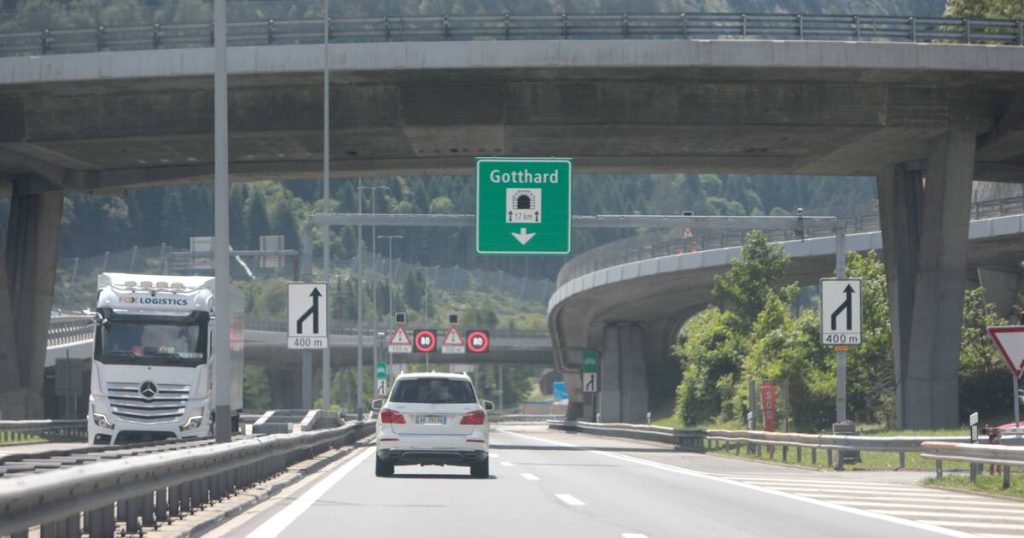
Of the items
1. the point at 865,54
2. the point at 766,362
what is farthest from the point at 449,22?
the point at 766,362

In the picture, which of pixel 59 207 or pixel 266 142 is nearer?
pixel 266 142

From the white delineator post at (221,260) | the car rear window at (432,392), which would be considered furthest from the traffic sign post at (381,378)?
the white delineator post at (221,260)

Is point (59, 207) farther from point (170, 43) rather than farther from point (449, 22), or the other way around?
point (449, 22)

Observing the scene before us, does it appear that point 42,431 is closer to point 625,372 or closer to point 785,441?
point 785,441

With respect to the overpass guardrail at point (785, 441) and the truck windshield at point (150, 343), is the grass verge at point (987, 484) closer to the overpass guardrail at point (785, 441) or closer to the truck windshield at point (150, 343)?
the overpass guardrail at point (785, 441)

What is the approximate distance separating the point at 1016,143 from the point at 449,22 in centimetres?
1487

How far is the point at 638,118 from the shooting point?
37.4m

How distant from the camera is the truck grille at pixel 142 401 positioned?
30266 mm

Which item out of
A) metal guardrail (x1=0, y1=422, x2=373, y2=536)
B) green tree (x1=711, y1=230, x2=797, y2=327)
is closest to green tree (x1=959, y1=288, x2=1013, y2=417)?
green tree (x1=711, y1=230, x2=797, y2=327)

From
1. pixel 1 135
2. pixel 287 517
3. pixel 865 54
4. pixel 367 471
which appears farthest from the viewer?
pixel 1 135

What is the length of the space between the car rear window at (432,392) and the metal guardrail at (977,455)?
6861 millimetres

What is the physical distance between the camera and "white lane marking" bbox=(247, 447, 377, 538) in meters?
13.9

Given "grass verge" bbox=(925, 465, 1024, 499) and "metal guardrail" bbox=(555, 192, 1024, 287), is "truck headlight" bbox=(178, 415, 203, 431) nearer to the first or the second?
"grass verge" bbox=(925, 465, 1024, 499)

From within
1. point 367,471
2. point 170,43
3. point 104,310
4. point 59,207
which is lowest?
point 367,471
